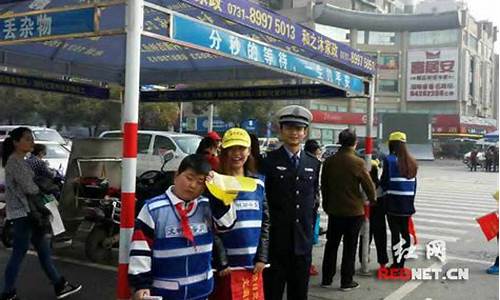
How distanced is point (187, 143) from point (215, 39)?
9.07m

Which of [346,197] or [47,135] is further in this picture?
[47,135]

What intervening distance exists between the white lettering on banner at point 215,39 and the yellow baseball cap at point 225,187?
1638 millimetres

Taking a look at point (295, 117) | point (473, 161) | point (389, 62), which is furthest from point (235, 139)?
point (389, 62)

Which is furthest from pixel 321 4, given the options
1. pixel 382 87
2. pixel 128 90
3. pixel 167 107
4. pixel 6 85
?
pixel 128 90

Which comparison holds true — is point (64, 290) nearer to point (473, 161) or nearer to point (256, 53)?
point (256, 53)

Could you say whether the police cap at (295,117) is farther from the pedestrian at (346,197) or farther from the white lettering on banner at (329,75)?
the white lettering on banner at (329,75)

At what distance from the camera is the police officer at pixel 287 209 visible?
12.6ft

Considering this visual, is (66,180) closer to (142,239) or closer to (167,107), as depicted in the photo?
(142,239)

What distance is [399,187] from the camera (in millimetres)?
6227

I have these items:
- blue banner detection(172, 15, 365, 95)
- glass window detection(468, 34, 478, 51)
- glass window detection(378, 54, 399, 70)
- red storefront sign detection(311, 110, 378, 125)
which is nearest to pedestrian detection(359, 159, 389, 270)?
blue banner detection(172, 15, 365, 95)

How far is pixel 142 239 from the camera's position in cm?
272

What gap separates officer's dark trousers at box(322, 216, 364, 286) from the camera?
5.70 m

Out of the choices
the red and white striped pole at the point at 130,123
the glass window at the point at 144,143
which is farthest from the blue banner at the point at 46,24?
the glass window at the point at 144,143

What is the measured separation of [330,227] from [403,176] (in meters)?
1.11
